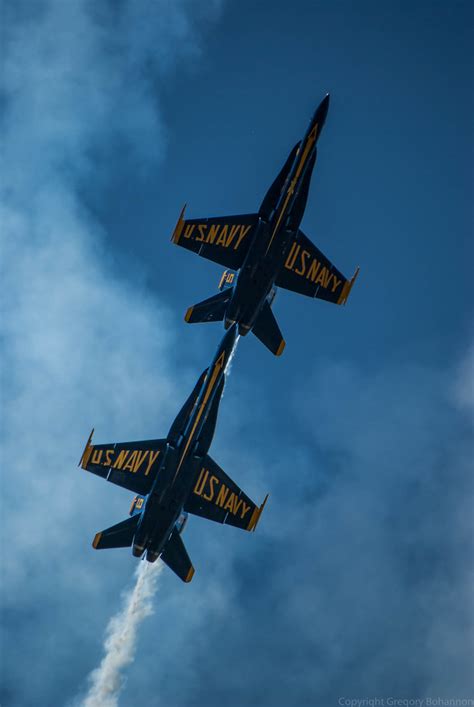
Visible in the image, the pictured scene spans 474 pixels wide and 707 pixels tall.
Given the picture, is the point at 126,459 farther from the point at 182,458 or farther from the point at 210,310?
the point at 210,310

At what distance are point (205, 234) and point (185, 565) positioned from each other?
2639 centimetres

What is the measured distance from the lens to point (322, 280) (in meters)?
79.5

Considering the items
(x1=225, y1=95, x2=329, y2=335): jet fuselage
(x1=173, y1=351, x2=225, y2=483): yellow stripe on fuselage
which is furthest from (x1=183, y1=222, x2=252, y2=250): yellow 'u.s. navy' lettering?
(x1=173, y1=351, x2=225, y2=483): yellow stripe on fuselage

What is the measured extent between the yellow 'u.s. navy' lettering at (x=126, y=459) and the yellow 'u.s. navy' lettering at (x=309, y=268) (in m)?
18.6

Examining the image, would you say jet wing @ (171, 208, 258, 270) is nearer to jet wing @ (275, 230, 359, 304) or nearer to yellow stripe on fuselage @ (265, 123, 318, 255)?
yellow stripe on fuselage @ (265, 123, 318, 255)

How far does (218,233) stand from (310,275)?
27.6ft

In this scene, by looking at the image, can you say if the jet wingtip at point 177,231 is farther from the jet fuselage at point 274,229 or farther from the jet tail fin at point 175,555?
the jet tail fin at point 175,555

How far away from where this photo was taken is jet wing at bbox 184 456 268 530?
78188mm

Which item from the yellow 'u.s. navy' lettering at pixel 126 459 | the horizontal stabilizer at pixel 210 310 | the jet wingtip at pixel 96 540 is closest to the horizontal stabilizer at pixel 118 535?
the jet wingtip at pixel 96 540

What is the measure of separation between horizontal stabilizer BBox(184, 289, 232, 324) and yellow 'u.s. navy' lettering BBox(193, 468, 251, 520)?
40.0 ft

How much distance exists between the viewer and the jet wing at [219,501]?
3078 inches

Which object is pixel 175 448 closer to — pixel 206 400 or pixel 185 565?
pixel 206 400

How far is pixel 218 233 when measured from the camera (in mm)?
77375

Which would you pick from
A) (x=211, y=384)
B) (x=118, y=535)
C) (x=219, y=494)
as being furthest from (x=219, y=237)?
(x=118, y=535)
